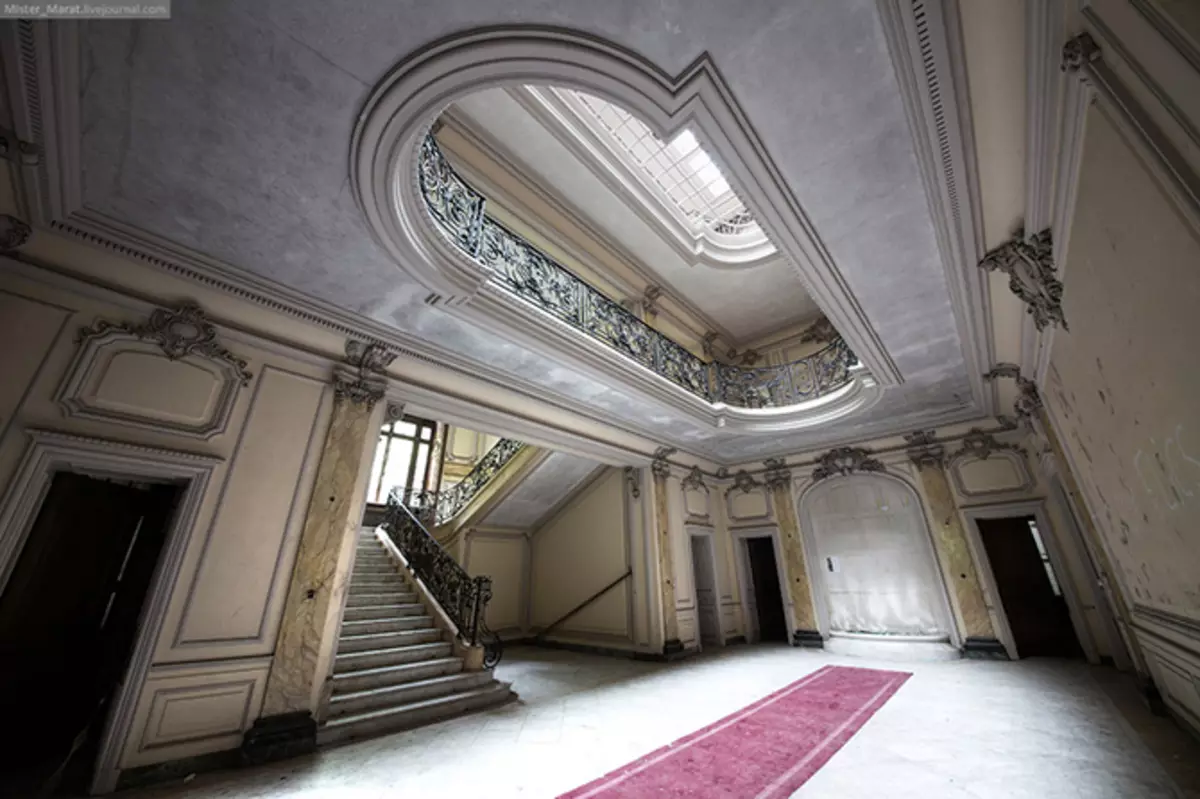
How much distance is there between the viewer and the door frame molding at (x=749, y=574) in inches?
308

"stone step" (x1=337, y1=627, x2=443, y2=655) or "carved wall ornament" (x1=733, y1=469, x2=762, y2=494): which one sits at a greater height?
"carved wall ornament" (x1=733, y1=469, x2=762, y2=494)

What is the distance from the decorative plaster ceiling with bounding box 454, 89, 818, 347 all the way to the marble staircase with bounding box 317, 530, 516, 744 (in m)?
5.14

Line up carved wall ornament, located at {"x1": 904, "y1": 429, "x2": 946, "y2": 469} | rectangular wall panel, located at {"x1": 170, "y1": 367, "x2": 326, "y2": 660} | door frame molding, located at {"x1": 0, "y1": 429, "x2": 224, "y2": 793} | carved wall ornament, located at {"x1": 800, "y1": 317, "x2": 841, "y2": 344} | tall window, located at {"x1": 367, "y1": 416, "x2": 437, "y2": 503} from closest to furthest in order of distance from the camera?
door frame molding, located at {"x1": 0, "y1": 429, "x2": 224, "y2": 793} → rectangular wall panel, located at {"x1": 170, "y1": 367, "x2": 326, "y2": 660} → carved wall ornament, located at {"x1": 904, "y1": 429, "x2": 946, "y2": 469} → carved wall ornament, located at {"x1": 800, "y1": 317, "x2": 841, "y2": 344} → tall window, located at {"x1": 367, "y1": 416, "x2": 437, "y2": 503}

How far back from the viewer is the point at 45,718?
3.37 meters

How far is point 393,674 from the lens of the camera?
4305 millimetres

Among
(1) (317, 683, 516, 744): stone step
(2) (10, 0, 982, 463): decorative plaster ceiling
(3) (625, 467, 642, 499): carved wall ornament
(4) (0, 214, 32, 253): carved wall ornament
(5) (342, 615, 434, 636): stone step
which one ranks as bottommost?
(1) (317, 683, 516, 744): stone step

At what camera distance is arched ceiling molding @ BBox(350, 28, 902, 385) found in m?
2.12

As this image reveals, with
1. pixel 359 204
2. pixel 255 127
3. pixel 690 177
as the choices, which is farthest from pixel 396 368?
pixel 690 177

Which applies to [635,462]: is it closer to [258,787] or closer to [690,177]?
[690,177]

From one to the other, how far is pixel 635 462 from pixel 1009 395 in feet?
17.2

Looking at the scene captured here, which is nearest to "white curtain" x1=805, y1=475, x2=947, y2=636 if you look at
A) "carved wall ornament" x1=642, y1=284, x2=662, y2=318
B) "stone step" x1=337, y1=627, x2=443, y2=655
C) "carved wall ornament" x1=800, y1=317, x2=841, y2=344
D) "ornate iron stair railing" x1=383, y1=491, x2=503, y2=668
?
"carved wall ornament" x1=800, y1=317, x2=841, y2=344

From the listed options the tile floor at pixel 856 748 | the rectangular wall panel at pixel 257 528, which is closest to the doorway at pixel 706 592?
the tile floor at pixel 856 748

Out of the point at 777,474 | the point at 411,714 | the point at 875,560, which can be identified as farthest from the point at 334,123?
the point at 875,560

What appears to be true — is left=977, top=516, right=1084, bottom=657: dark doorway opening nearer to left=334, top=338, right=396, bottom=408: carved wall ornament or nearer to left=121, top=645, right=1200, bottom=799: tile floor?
left=121, top=645, right=1200, bottom=799: tile floor
